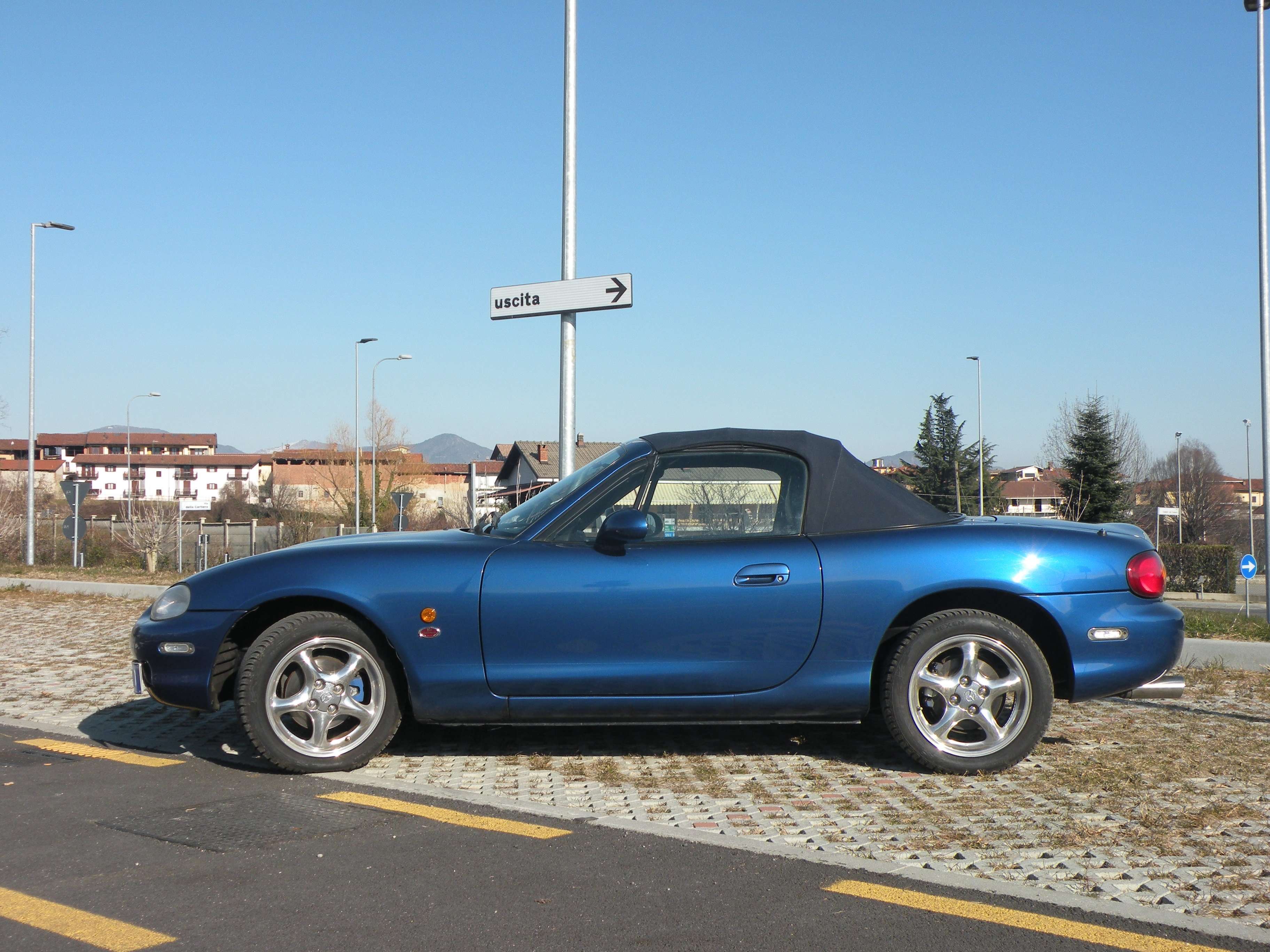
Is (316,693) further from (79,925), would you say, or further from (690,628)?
(79,925)

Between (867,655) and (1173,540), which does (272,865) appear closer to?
(867,655)

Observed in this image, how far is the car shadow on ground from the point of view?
18.3 ft

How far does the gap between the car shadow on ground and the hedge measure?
150ft

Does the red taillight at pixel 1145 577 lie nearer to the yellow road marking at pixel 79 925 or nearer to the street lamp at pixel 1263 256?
the yellow road marking at pixel 79 925

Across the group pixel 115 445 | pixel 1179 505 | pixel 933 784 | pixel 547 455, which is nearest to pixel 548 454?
pixel 547 455

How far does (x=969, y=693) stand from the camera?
515 centimetres

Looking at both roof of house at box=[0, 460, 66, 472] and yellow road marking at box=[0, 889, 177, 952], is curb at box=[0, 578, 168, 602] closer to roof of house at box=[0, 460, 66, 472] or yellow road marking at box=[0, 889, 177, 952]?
yellow road marking at box=[0, 889, 177, 952]

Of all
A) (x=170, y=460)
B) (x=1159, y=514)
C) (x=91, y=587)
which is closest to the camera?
(x=91, y=587)

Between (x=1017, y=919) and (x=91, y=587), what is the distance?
56.2 feet

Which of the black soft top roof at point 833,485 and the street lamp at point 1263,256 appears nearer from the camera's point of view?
the black soft top roof at point 833,485

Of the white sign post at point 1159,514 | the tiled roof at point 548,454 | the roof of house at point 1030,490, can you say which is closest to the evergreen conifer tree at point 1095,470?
the white sign post at point 1159,514

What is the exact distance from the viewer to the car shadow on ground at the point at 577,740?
18.3 feet

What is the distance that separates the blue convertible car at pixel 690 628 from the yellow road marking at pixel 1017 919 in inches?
63.2

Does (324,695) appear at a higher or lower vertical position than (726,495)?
lower
